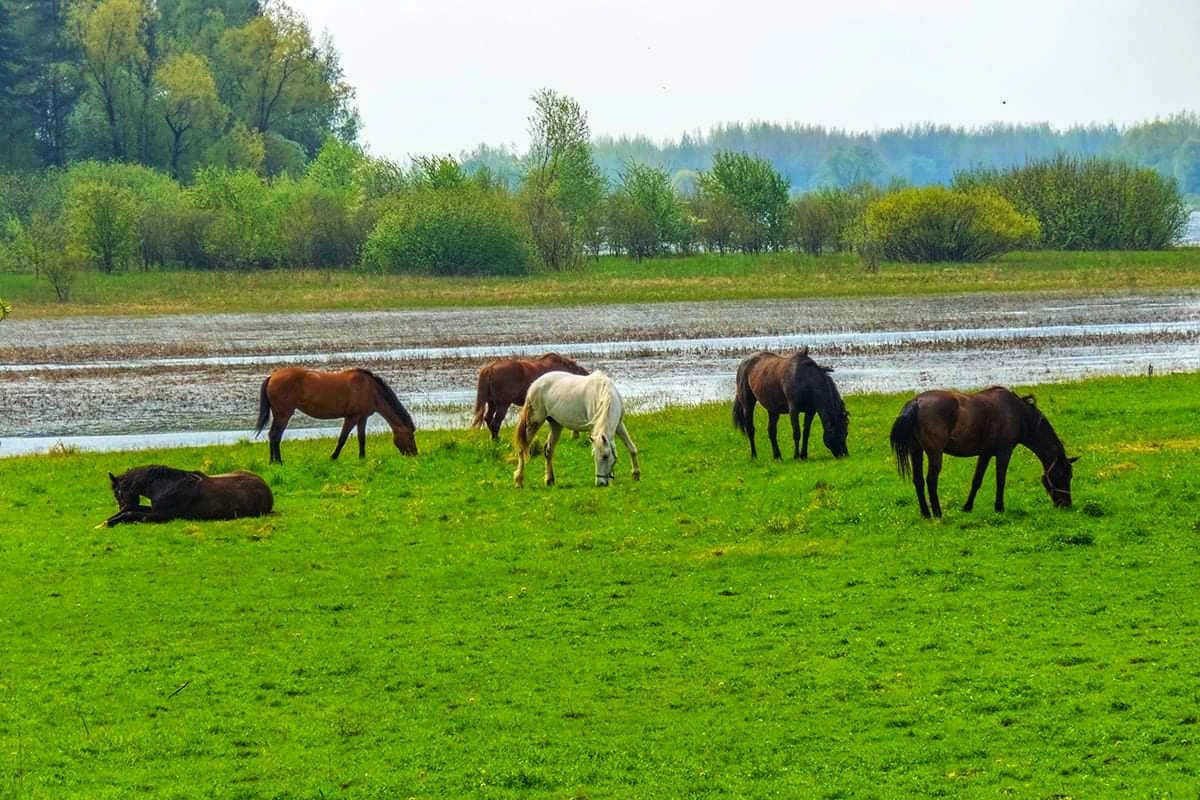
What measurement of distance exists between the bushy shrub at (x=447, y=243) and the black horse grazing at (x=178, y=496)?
2200 inches

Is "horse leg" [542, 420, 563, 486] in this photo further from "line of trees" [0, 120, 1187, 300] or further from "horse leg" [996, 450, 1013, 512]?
"line of trees" [0, 120, 1187, 300]

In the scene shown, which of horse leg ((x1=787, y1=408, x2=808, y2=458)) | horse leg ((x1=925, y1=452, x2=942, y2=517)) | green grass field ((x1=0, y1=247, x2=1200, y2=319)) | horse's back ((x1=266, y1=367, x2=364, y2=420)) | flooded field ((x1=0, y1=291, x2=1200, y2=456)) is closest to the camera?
horse leg ((x1=925, y1=452, x2=942, y2=517))

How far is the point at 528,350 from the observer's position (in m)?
41.2

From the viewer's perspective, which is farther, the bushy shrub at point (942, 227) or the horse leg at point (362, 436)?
the bushy shrub at point (942, 227)

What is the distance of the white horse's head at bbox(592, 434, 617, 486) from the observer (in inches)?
679

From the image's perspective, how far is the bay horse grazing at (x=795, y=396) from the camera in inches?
725

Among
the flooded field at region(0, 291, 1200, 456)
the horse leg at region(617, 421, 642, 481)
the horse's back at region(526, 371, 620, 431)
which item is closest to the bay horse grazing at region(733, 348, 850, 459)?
the horse leg at region(617, 421, 642, 481)

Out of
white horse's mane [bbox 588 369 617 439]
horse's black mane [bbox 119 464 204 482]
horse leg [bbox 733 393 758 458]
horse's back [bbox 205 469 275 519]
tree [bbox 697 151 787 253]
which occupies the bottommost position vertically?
horse's back [bbox 205 469 275 519]

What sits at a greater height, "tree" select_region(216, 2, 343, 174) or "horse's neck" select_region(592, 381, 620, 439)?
"tree" select_region(216, 2, 343, 174)

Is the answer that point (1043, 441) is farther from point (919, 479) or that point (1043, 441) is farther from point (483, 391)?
point (483, 391)

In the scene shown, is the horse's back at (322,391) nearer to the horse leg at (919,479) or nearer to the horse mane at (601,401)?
the horse mane at (601,401)

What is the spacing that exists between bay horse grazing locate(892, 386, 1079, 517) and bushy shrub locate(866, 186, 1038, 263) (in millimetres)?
61476

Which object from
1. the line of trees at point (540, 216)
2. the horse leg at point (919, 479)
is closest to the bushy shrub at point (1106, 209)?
the line of trees at point (540, 216)

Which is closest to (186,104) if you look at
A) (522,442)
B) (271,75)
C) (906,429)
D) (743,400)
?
(271,75)
